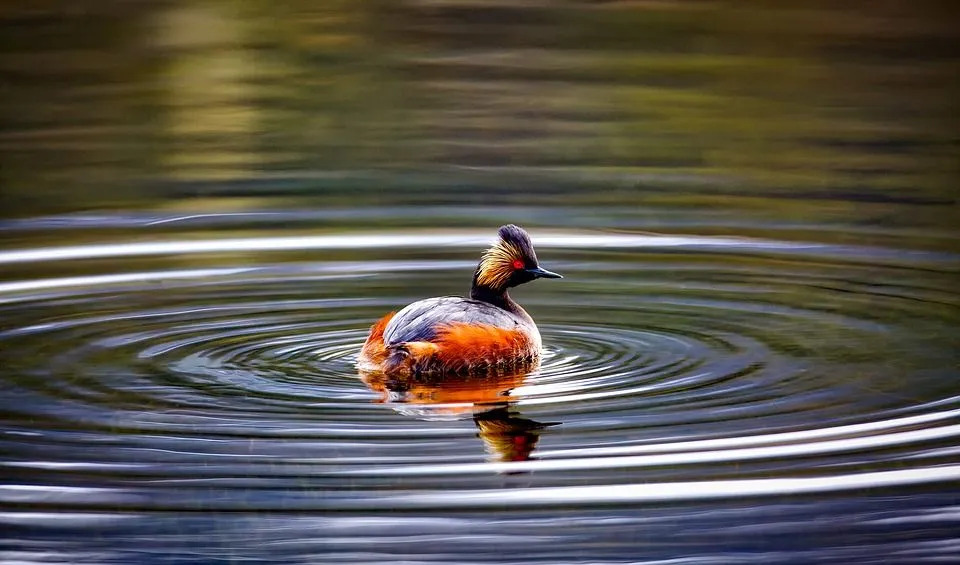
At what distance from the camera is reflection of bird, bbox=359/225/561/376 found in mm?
9117

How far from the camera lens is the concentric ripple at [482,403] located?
708 centimetres

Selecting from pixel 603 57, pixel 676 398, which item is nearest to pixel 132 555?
Answer: pixel 676 398

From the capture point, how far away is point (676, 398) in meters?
8.51

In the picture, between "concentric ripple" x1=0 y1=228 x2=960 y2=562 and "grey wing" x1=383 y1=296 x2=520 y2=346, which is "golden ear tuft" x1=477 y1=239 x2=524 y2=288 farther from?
"concentric ripple" x1=0 y1=228 x2=960 y2=562

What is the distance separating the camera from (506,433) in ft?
26.3

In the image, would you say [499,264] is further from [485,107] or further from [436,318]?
[485,107]

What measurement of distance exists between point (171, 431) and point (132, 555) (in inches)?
58.0

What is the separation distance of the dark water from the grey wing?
297mm

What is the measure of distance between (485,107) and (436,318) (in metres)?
10.4

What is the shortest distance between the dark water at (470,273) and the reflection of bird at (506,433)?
2 cm

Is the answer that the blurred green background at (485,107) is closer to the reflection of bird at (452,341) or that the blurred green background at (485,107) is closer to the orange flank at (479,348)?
the reflection of bird at (452,341)

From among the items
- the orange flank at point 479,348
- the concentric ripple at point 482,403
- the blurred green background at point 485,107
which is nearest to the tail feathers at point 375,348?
the concentric ripple at point 482,403

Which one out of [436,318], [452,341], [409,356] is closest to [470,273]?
[436,318]

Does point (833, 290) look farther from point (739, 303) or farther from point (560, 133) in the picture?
point (560, 133)
